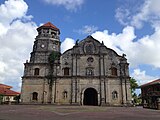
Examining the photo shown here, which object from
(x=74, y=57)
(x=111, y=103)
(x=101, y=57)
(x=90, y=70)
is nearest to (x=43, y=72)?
(x=74, y=57)

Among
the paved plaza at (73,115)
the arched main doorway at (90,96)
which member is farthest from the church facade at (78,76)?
the paved plaza at (73,115)

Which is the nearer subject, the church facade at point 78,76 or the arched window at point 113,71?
the church facade at point 78,76

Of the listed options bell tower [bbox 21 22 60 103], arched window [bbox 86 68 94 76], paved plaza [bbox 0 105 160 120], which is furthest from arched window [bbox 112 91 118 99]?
paved plaza [bbox 0 105 160 120]

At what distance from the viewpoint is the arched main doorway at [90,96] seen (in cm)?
3495

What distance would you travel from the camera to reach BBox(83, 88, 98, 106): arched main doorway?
1376 inches

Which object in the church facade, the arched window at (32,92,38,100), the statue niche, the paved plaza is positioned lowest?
the paved plaza

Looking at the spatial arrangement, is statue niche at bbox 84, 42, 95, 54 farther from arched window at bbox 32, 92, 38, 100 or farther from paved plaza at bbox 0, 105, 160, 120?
paved plaza at bbox 0, 105, 160, 120

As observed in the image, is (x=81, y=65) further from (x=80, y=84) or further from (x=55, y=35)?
(x=55, y=35)

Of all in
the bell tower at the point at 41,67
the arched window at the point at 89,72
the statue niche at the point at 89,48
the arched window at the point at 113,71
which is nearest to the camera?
the bell tower at the point at 41,67

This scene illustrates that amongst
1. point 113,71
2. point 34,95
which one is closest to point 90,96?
point 113,71

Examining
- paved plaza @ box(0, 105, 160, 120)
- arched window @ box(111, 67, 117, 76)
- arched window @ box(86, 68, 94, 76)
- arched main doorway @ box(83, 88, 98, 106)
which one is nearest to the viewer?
paved plaza @ box(0, 105, 160, 120)

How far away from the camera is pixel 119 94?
1315 inches

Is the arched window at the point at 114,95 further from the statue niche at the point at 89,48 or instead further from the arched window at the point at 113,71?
the statue niche at the point at 89,48

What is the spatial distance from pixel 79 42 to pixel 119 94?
12813mm
